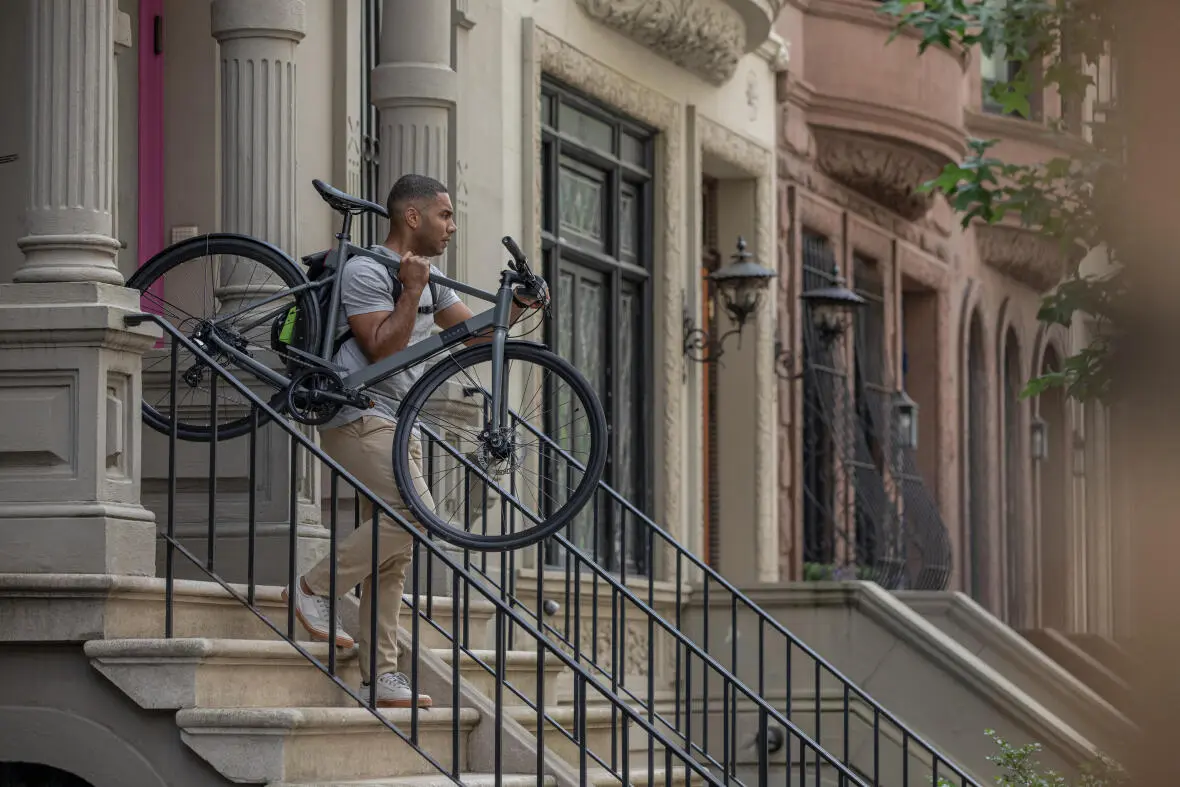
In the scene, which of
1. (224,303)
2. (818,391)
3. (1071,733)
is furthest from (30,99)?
(818,391)

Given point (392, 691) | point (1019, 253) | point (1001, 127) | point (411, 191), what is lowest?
point (392, 691)

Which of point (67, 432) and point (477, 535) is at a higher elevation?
point (67, 432)

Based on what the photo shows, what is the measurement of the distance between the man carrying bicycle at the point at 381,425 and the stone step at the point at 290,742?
0.31 m

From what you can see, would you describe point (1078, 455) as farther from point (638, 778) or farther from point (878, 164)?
point (638, 778)

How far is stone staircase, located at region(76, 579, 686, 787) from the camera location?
5.37 metres

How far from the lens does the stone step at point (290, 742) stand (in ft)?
17.5

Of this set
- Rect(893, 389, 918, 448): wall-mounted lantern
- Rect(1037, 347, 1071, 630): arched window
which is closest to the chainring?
Rect(893, 389, 918, 448): wall-mounted lantern

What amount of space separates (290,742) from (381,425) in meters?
1.24

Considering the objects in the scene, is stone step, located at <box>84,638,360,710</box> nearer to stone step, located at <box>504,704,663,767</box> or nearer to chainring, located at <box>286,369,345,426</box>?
chainring, located at <box>286,369,345,426</box>

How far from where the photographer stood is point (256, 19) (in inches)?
295

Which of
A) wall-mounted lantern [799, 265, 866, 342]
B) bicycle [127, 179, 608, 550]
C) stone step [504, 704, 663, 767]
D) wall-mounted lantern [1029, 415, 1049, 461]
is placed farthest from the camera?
wall-mounted lantern [1029, 415, 1049, 461]

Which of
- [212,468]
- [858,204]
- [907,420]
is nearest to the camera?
[212,468]

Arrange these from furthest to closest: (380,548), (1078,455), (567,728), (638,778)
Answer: (1078,455)
(638,778)
(567,728)
(380,548)

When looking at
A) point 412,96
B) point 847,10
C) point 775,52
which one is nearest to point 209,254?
point 412,96
